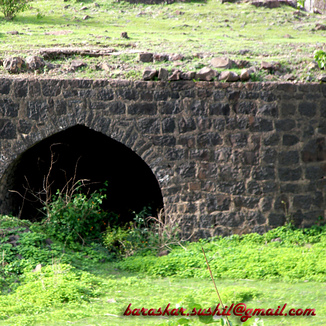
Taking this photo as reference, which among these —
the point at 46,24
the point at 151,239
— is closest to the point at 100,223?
the point at 151,239

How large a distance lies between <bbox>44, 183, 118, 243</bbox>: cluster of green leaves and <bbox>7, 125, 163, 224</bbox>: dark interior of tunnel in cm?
145

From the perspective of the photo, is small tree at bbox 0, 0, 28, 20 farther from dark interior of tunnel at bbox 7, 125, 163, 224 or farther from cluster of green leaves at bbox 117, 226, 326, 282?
cluster of green leaves at bbox 117, 226, 326, 282

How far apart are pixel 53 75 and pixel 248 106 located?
290 centimetres

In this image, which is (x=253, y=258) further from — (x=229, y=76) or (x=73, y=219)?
(x=73, y=219)

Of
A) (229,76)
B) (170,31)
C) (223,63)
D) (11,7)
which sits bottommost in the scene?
(229,76)

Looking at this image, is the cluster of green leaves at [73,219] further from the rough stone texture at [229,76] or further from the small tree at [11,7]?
the small tree at [11,7]

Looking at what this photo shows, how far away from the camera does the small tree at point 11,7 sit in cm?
1284

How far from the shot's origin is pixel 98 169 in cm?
993

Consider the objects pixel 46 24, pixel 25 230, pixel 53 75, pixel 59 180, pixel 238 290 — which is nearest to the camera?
pixel 238 290

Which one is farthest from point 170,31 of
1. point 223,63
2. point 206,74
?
point 206,74

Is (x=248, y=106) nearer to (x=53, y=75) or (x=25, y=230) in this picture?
(x=53, y=75)

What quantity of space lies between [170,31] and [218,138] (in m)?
5.51

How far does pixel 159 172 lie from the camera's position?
23.8ft

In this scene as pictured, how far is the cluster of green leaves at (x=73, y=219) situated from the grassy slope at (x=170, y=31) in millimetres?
1886
